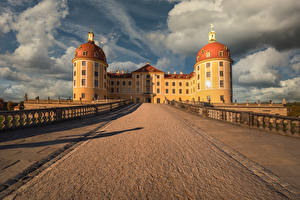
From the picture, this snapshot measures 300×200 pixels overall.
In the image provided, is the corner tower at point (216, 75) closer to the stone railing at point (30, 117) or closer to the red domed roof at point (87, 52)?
the red domed roof at point (87, 52)

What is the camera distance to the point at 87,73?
38.8 metres

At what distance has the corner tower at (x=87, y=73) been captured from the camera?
3819 cm

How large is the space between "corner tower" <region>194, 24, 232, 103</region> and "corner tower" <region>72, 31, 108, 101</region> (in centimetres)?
3276

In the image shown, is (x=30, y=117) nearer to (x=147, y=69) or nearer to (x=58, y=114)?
(x=58, y=114)

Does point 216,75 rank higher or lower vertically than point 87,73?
lower

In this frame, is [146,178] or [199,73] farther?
[199,73]

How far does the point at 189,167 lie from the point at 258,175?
1356 mm

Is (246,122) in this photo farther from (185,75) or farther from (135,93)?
(185,75)

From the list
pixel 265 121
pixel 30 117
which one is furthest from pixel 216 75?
pixel 30 117

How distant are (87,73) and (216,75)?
38817 millimetres

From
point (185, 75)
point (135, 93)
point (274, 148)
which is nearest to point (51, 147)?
point (274, 148)

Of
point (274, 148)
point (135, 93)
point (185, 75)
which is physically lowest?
point (274, 148)

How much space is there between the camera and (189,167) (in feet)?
9.48

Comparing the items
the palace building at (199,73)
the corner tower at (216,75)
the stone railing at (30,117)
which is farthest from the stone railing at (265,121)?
the palace building at (199,73)
